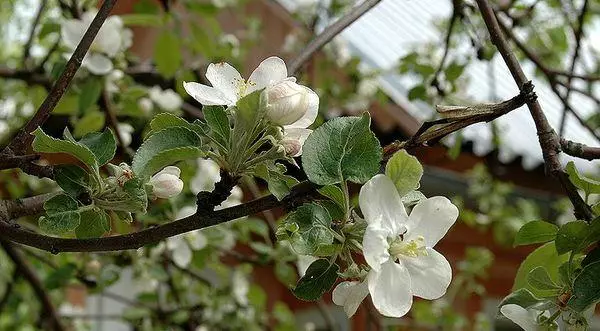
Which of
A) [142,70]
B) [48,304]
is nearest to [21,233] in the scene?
[48,304]

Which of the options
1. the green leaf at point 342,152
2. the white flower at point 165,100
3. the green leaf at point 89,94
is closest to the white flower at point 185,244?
the green leaf at point 89,94

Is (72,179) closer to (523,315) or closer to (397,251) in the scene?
(397,251)

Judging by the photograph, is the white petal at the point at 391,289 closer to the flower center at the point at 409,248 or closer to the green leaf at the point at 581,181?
the flower center at the point at 409,248

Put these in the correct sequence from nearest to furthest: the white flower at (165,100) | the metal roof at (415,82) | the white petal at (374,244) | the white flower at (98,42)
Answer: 1. the white petal at (374,244)
2. the white flower at (98,42)
3. the white flower at (165,100)
4. the metal roof at (415,82)

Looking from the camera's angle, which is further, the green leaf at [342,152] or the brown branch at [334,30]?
the brown branch at [334,30]

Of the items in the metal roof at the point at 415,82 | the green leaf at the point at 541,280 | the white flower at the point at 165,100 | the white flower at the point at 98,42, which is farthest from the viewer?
the metal roof at the point at 415,82

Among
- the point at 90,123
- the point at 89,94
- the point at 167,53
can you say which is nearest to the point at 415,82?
the point at 167,53

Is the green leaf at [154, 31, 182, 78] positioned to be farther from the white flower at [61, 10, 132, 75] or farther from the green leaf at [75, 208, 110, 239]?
the green leaf at [75, 208, 110, 239]
